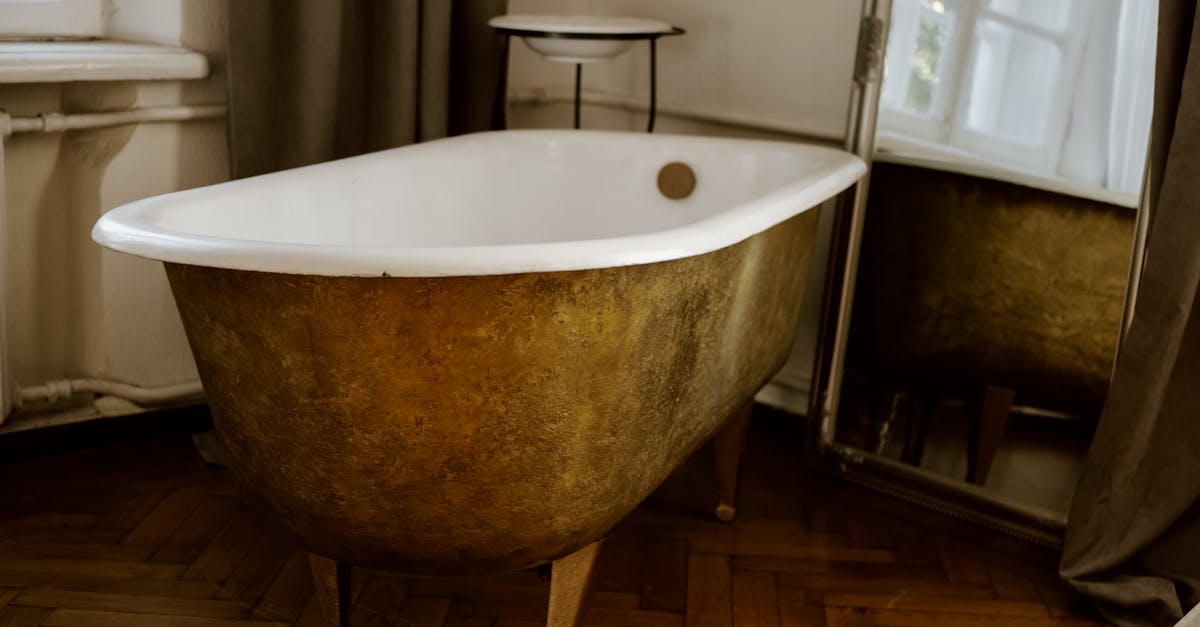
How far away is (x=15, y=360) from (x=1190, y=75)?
6.46 feet

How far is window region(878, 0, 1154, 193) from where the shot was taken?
69.3 inches

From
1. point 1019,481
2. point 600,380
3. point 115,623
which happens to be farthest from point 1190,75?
point 115,623

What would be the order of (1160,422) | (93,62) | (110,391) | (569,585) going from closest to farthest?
(569,585)
(1160,422)
(93,62)
(110,391)

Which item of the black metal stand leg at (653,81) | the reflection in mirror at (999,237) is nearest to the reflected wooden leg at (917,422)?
the reflection in mirror at (999,237)

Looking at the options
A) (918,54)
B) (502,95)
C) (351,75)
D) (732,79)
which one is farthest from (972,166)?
(351,75)

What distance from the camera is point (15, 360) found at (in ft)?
6.44

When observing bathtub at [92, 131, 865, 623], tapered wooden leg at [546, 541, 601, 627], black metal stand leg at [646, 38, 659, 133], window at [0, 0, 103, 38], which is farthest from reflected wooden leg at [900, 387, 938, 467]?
window at [0, 0, 103, 38]

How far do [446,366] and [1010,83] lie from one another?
121cm

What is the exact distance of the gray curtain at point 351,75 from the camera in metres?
1.96

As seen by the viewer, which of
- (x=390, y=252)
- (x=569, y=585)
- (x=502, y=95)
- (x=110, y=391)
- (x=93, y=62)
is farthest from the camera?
(x=502, y=95)

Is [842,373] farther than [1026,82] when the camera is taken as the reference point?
Yes

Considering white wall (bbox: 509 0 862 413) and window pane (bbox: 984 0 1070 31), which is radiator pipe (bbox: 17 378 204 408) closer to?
white wall (bbox: 509 0 862 413)

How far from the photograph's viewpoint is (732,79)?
237 cm

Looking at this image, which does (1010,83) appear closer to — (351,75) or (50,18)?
(351,75)
